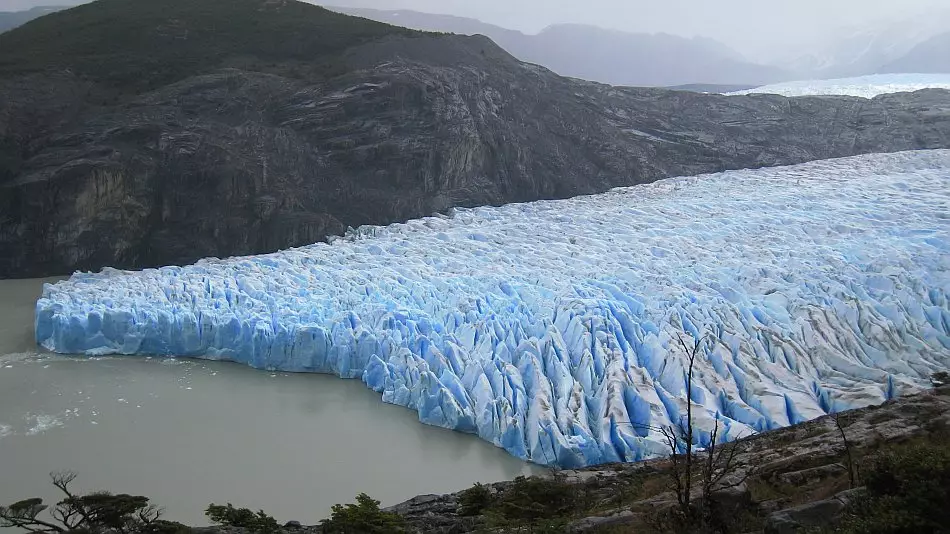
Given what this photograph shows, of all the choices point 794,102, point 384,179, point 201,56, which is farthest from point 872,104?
point 201,56

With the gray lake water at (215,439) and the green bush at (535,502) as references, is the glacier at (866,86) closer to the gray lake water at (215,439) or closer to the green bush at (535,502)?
the gray lake water at (215,439)

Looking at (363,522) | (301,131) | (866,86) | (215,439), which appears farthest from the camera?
(866,86)

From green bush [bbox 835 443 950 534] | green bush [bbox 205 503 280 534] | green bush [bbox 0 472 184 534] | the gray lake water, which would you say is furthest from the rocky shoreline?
the gray lake water

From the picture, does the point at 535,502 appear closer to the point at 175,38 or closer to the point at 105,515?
the point at 105,515

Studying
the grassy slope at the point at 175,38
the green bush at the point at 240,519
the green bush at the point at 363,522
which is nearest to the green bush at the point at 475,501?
the green bush at the point at 363,522

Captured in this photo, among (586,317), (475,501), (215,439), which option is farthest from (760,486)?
(215,439)

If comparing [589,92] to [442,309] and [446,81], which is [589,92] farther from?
[442,309]

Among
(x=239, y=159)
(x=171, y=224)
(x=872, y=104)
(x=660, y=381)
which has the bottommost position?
(x=660, y=381)
